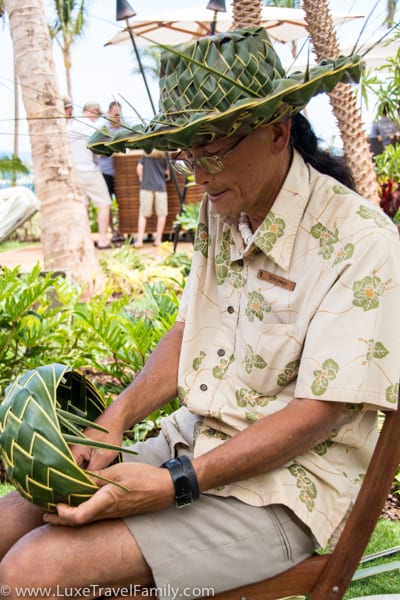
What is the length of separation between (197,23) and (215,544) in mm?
10703

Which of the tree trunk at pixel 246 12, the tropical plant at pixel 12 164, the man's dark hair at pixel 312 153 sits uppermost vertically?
the tree trunk at pixel 246 12

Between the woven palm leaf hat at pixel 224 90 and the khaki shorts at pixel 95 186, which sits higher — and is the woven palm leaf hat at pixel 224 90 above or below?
above

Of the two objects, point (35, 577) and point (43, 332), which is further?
point (43, 332)

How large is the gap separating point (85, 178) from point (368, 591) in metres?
9.04

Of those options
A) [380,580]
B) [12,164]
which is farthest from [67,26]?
[380,580]

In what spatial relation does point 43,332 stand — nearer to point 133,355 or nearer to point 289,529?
point 133,355

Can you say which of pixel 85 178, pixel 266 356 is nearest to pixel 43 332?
pixel 266 356

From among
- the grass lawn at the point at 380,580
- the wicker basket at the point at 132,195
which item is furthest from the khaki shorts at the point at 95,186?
the grass lawn at the point at 380,580

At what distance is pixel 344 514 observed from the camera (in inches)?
70.5

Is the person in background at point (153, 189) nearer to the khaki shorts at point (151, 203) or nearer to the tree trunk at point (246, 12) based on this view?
the khaki shorts at point (151, 203)

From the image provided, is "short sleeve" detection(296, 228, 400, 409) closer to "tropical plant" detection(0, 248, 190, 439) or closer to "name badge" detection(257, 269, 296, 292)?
"name badge" detection(257, 269, 296, 292)

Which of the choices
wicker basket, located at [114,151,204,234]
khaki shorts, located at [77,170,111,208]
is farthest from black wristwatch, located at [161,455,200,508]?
wicker basket, located at [114,151,204,234]

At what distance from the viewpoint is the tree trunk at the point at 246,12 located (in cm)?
524

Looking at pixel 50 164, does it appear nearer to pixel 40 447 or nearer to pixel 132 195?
pixel 132 195
